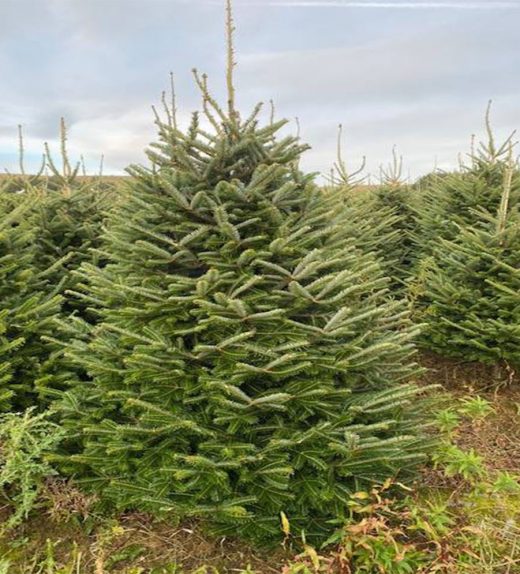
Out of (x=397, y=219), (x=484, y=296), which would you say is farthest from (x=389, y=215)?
(x=484, y=296)

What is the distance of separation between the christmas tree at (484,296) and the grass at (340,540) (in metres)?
1.97

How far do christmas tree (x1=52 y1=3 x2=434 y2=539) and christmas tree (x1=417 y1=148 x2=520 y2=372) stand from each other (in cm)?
237

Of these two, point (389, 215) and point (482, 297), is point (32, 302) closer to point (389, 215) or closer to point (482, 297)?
point (482, 297)

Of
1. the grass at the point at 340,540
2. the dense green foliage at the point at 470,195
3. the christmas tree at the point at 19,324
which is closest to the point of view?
the grass at the point at 340,540

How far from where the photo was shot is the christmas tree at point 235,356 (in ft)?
8.88

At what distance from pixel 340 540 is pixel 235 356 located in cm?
122

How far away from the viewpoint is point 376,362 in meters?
3.16

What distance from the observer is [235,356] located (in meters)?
2.69

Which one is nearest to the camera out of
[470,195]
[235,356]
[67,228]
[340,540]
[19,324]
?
[235,356]

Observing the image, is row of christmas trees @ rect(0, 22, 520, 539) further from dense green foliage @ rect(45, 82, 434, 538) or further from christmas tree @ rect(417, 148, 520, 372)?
christmas tree @ rect(417, 148, 520, 372)

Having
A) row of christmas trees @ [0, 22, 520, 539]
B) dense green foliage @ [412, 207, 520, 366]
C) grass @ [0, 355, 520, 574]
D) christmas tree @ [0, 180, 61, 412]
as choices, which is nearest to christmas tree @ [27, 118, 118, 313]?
christmas tree @ [0, 180, 61, 412]

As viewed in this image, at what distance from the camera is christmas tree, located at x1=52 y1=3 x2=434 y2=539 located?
2707 millimetres

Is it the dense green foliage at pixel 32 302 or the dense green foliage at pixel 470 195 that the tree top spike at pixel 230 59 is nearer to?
the dense green foliage at pixel 32 302

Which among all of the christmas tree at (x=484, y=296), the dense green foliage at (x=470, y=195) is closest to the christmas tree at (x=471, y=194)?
the dense green foliage at (x=470, y=195)
